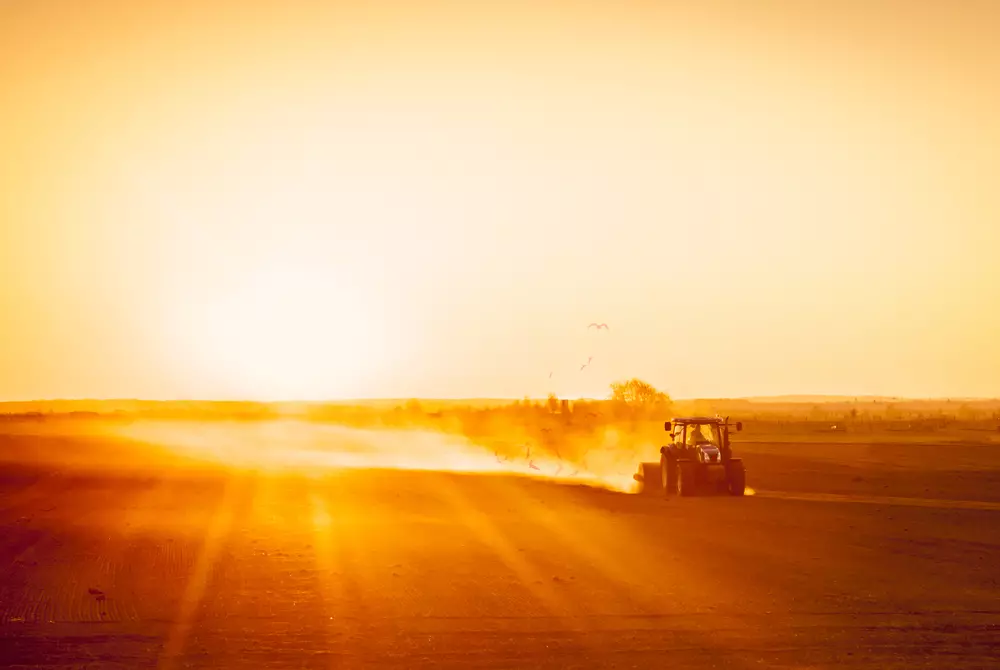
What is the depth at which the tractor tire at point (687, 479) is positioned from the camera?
34.9 m

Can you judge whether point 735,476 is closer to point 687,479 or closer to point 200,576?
point 687,479

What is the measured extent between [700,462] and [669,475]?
173 cm

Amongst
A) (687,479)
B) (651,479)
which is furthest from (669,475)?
(651,479)

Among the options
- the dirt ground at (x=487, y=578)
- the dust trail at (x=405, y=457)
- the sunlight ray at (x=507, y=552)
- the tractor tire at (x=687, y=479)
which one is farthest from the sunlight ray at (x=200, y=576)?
the dust trail at (x=405, y=457)

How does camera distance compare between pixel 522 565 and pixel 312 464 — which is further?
pixel 312 464

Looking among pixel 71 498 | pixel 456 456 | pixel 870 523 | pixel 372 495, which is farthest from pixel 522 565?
pixel 456 456

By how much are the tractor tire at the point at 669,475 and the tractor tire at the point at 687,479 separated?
2.55 ft

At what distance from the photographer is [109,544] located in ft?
80.1

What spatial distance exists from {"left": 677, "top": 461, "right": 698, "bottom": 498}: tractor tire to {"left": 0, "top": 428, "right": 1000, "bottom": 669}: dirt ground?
0.35m

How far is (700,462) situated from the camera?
34906 millimetres

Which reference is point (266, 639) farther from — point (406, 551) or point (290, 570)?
point (406, 551)

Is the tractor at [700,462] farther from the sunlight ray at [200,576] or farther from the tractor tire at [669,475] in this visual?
the sunlight ray at [200,576]

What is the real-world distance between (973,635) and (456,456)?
49.3 m

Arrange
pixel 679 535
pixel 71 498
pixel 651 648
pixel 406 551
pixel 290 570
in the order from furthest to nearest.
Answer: pixel 71 498 → pixel 679 535 → pixel 406 551 → pixel 290 570 → pixel 651 648
